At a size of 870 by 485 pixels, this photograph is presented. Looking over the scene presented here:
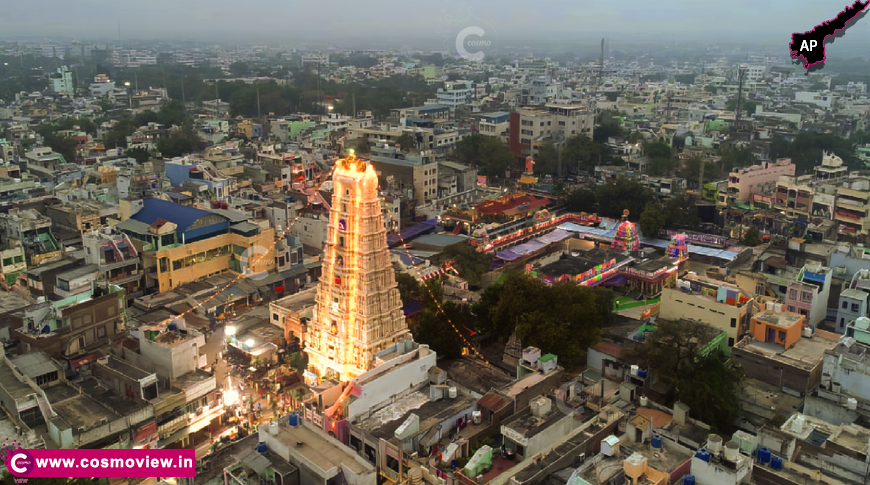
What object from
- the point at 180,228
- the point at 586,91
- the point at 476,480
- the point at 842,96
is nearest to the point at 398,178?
the point at 180,228

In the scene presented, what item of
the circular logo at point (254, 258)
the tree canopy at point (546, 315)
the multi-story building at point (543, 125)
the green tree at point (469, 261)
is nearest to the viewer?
the tree canopy at point (546, 315)

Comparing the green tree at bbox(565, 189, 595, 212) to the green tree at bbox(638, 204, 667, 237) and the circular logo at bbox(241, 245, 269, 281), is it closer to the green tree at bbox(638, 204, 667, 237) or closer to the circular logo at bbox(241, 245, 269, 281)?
the green tree at bbox(638, 204, 667, 237)

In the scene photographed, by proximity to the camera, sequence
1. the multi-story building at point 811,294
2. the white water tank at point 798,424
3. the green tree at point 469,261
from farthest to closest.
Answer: the green tree at point 469,261, the multi-story building at point 811,294, the white water tank at point 798,424

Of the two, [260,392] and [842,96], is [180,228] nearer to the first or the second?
[260,392]

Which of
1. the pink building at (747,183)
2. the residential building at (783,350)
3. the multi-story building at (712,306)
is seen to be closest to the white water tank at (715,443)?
the residential building at (783,350)

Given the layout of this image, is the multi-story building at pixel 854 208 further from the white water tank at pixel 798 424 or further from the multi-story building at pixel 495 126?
the multi-story building at pixel 495 126

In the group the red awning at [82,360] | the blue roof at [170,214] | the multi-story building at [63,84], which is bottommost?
the red awning at [82,360]

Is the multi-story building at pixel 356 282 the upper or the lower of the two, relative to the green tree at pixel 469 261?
upper
